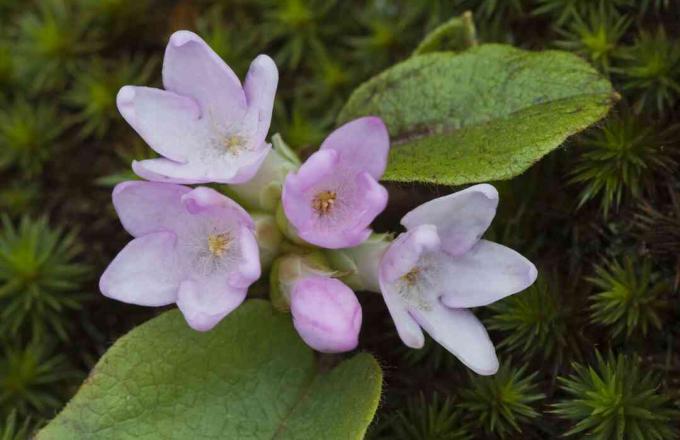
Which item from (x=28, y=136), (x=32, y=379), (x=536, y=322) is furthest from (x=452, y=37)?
(x=32, y=379)

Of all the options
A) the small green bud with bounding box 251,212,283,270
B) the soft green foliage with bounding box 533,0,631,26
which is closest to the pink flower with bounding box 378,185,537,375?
the small green bud with bounding box 251,212,283,270

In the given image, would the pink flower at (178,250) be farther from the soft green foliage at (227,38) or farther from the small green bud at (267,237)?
the soft green foliage at (227,38)

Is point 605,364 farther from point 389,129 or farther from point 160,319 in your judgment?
point 160,319

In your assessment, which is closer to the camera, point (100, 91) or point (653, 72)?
point (653, 72)

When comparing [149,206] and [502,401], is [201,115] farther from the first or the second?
[502,401]

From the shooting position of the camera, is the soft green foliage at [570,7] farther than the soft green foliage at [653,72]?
Yes

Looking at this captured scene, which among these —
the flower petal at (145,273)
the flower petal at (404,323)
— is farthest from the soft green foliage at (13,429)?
the flower petal at (404,323)

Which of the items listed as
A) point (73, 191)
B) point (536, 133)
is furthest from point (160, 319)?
point (536, 133)

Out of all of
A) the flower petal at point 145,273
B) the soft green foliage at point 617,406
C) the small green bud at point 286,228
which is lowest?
the soft green foliage at point 617,406
